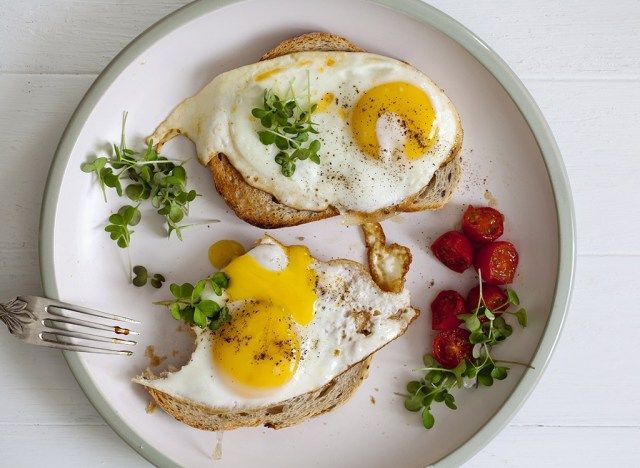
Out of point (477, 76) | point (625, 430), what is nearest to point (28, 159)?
point (477, 76)

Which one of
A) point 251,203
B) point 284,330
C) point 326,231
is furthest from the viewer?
point 326,231

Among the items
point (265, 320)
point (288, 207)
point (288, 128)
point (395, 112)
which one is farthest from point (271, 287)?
point (395, 112)

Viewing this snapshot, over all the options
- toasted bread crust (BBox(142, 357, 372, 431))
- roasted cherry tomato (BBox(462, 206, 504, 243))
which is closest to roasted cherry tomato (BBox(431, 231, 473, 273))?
roasted cherry tomato (BBox(462, 206, 504, 243))

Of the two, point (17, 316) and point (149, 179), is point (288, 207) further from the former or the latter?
point (17, 316)

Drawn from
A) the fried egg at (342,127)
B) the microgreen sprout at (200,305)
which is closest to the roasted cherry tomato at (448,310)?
the fried egg at (342,127)

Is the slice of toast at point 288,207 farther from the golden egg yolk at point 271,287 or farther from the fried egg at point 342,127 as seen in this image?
the golden egg yolk at point 271,287

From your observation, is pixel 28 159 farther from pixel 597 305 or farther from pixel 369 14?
pixel 597 305

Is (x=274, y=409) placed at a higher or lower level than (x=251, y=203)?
lower
